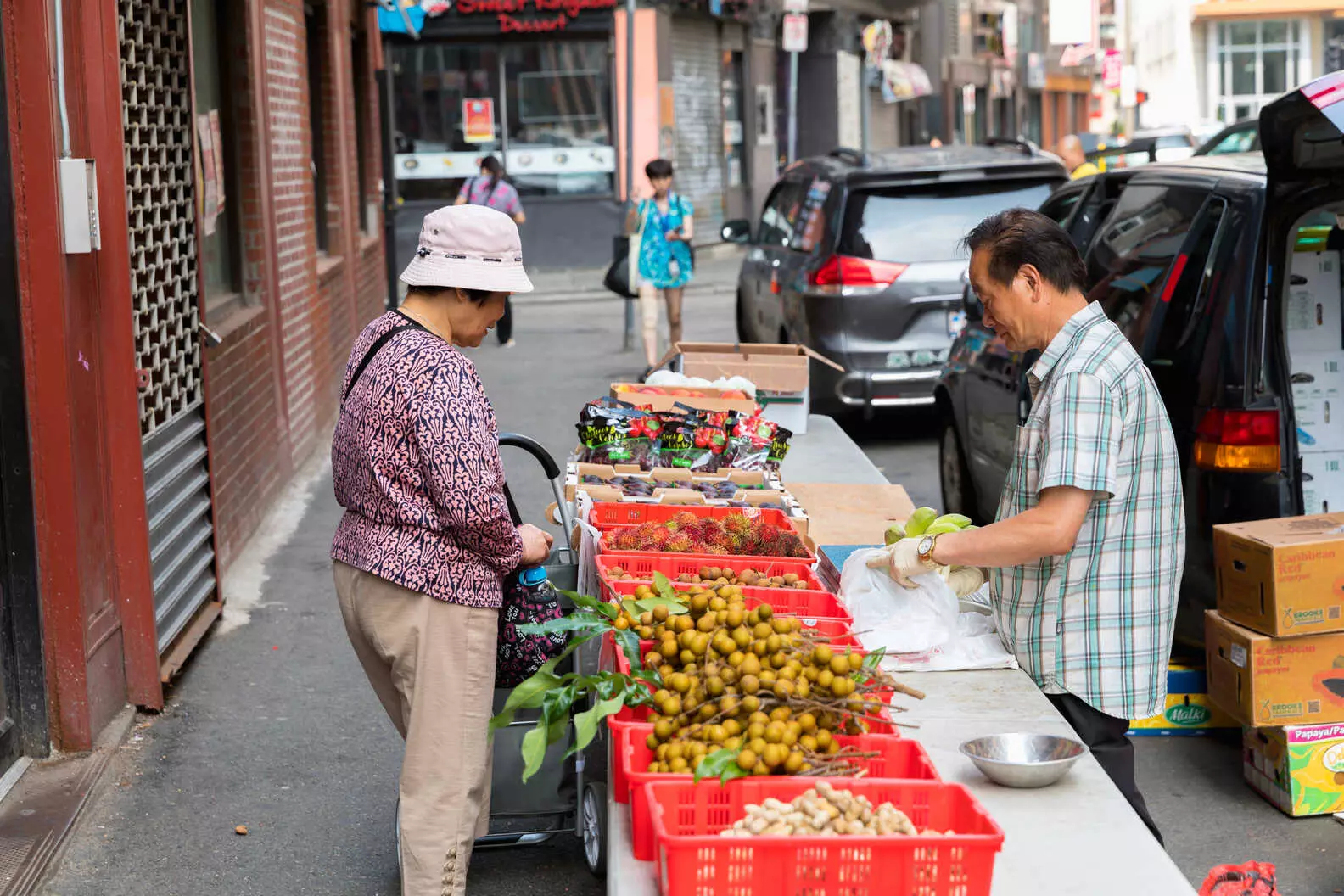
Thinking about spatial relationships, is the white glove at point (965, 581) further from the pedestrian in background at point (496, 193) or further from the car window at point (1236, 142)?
the pedestrian in background at point (496, 193)

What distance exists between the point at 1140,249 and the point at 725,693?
141 inches

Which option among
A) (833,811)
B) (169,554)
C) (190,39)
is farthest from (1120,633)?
(190,39)

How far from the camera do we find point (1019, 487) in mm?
3576

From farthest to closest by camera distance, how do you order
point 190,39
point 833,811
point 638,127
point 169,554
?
point 638,127 < point 190,39 < point 169,554 < point 833,811

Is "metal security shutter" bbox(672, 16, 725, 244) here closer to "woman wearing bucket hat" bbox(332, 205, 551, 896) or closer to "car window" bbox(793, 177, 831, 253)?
"car window" bbox(793, 177, 831, 253)

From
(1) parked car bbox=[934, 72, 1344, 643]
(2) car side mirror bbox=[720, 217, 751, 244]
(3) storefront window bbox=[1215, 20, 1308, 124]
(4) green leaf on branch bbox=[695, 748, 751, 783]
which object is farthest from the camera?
(3) storefront window bbox=[1215, 20, 1308, 124]

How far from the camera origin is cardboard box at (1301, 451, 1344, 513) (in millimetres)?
5578

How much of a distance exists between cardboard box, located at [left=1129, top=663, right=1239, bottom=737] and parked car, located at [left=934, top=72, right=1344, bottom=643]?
0.15 m

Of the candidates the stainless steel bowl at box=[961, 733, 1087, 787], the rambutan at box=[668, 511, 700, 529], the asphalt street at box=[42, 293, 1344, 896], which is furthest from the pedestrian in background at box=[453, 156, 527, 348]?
the stainless steel bowl at box=[961, 733, 1087, 787]

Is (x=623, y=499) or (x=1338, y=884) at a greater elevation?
(x=623, y=499)

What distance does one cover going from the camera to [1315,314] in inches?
225

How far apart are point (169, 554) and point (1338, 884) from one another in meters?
4.35

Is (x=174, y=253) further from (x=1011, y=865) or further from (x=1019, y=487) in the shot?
(x=1011, y=865)

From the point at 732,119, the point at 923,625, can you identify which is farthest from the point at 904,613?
the point at 732,119
